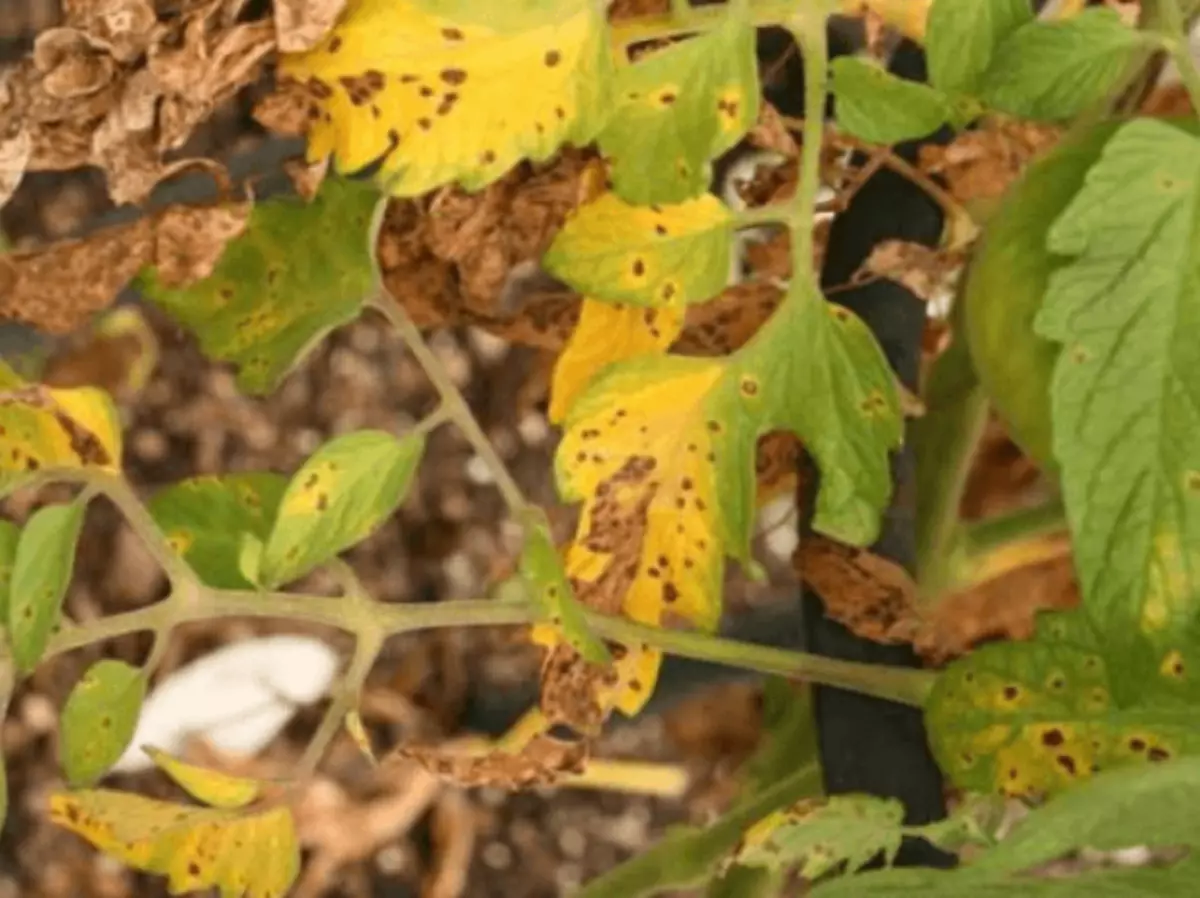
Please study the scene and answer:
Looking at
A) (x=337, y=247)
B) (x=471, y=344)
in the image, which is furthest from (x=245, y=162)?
(x=337, y=247)

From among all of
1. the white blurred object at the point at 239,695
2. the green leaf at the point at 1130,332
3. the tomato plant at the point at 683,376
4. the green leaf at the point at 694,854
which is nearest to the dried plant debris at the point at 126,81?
the tomato plant at the point at 683,376

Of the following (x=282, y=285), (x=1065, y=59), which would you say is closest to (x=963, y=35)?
(x=1065, y=59)

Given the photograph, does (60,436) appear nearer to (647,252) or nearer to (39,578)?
(39,578)

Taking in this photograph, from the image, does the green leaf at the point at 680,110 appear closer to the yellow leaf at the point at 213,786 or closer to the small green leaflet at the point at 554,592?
the small green leaflet at the point at 554,592

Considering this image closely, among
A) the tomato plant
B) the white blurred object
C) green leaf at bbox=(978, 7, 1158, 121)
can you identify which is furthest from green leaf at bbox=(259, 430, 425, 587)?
the white blurred object

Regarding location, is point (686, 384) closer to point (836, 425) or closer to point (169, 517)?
point (836, 425)
